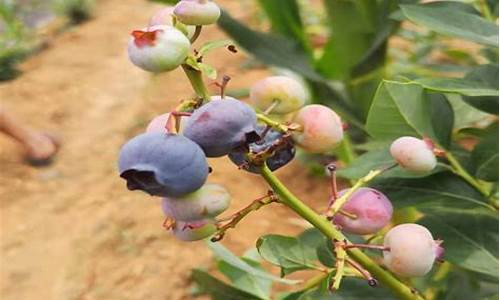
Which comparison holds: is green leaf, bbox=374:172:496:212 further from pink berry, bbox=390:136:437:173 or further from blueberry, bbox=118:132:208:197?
blueberry, bbox=118:132:208:197

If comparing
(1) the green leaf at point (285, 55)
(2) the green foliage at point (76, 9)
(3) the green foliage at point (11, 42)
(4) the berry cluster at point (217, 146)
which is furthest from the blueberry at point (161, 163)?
(2) the green foliage at point (76, 9)

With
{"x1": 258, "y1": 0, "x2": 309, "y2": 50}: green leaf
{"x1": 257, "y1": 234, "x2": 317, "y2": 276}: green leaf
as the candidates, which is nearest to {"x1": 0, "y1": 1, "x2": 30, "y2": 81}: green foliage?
{"x1": 258, "y1": 0, "x2": 309, "y2": 50}: green leaf

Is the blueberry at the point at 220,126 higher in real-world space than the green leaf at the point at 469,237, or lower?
higher

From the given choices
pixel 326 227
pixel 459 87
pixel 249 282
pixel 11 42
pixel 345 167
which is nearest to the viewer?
pixel 326 227

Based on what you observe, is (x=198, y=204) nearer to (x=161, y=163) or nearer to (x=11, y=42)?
(x=161, y=163)

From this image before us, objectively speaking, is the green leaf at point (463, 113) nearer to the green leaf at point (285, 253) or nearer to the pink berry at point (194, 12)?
the green leaf at point (285, 253)

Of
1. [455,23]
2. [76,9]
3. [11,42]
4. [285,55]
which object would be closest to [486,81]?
[455,23]

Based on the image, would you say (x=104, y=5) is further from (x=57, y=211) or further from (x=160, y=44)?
(x=160, y=44)
